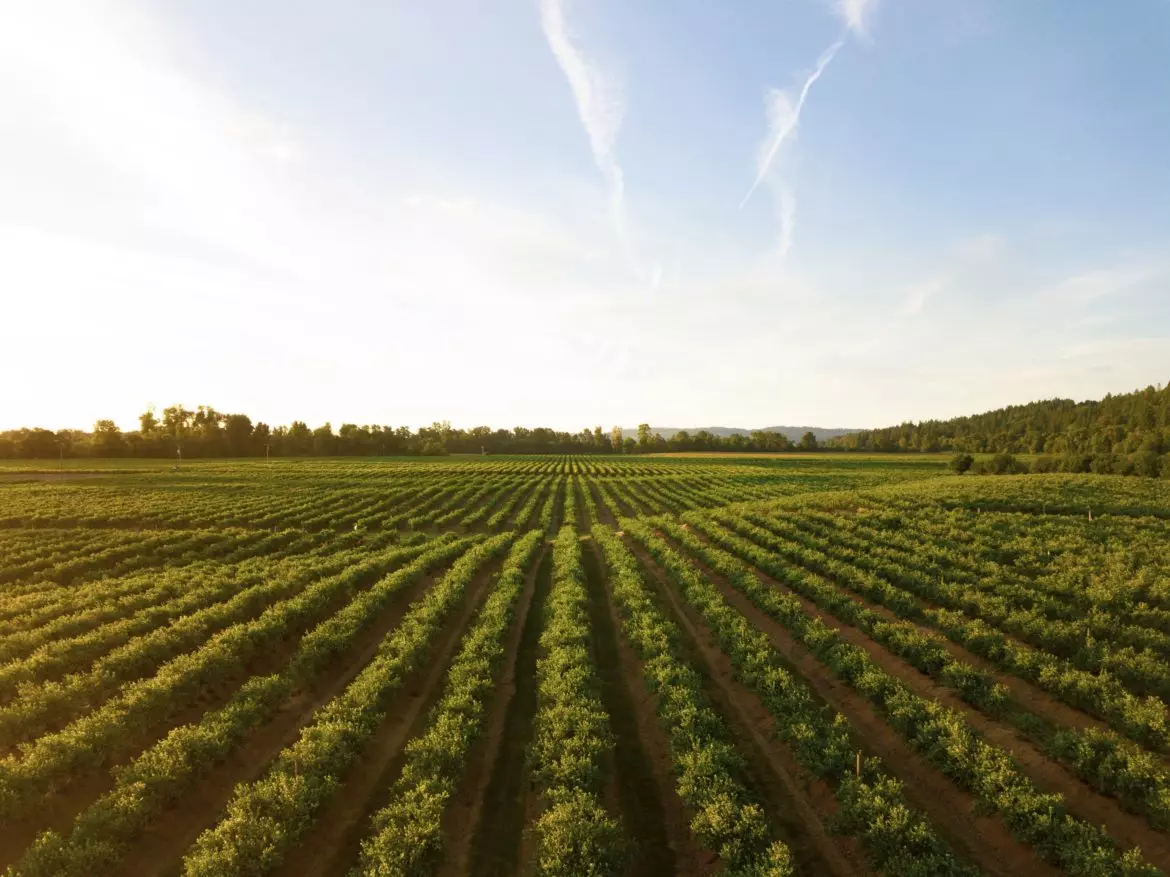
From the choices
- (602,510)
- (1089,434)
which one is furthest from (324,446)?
(1089,434)

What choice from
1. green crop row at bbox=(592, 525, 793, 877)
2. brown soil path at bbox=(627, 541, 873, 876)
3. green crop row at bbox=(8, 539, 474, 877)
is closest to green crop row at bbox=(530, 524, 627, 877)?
green crop row at bbox=(592, 525, 793, 877)

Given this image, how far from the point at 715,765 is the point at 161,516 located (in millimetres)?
52981

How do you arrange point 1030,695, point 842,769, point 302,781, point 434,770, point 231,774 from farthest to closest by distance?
point 1030,695 < point 231,774 < point 842,769 < point 434,770 < point 302,781

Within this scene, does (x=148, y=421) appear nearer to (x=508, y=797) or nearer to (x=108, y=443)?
(x=108, y=443)

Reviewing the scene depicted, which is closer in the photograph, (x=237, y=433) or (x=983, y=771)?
(x=983, y=771)

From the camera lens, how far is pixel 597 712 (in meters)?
13.8

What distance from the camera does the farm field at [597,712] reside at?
9.76 meters

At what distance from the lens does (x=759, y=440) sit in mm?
186375

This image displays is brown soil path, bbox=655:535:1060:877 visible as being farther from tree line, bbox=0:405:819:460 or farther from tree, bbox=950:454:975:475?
tree line, bbox=0:405:819:460

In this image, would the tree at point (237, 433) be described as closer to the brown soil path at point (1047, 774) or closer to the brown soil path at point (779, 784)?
the brown soil path at point (779, 784)

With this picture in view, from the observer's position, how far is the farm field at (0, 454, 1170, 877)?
976 cm

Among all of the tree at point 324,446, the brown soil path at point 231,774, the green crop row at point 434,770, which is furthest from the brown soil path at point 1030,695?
the tree at point 324,446

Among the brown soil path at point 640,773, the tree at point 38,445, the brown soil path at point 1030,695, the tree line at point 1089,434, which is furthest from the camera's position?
the tree at point 38,445

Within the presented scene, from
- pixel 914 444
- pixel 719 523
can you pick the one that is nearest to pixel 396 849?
pixel 719 523
